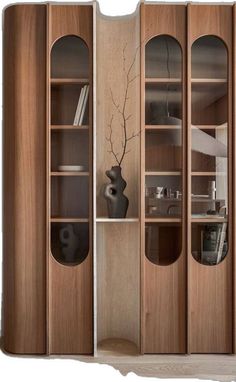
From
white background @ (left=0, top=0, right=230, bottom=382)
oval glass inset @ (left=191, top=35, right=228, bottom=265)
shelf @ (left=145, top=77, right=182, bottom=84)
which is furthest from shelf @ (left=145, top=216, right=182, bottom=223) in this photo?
white background @ (left=0, top=0, right=230, bottom=382)

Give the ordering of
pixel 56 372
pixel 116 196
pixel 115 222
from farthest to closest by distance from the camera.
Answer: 1. pixel 115 222
2. pixel 116 196
3. pixel 56 372

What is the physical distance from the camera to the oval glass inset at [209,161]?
271 cm

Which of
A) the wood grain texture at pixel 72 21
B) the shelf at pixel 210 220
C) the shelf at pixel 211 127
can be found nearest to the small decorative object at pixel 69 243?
the shelf at pixel 210 220

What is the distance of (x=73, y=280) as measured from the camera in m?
2.70

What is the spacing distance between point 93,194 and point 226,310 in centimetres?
106

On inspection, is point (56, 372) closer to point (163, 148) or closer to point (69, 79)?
point (163, 148)

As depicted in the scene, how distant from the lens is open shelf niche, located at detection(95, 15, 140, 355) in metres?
2.97

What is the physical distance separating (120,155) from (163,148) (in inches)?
14.7

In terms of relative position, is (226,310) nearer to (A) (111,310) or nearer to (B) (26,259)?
(A) (111,310)

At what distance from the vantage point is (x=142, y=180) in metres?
2.72

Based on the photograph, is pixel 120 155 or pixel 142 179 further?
pixel 120 155

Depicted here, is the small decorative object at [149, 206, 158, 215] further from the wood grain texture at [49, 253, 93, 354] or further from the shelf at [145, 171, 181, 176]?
the wood grain texture at [49, 253, 93, 354]

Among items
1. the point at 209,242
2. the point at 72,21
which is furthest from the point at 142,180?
the point at 72,21

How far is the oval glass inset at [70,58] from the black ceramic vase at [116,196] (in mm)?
639
